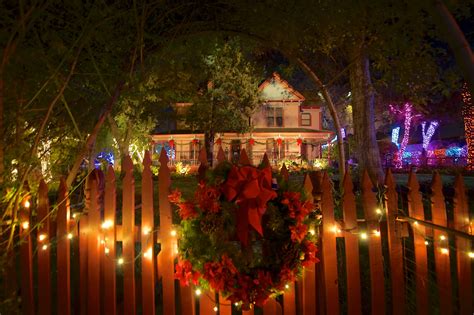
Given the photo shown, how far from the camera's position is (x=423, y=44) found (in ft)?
21.7

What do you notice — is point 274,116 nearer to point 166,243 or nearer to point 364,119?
point 364,119

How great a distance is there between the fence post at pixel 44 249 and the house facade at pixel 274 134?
88.4ft

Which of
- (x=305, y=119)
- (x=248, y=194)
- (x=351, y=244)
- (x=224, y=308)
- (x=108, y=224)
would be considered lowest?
(x=224, y=308)

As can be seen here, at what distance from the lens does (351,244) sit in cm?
316

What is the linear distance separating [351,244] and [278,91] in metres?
29.1

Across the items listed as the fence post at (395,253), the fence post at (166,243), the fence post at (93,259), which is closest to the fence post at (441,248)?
the fence post at (395,253)

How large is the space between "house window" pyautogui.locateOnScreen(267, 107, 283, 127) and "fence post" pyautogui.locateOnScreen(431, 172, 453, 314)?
95.2 ft

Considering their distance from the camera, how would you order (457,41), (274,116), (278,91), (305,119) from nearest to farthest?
(457,41), (278,91), (274,116), (305,119)

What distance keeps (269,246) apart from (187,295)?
1.05 meters

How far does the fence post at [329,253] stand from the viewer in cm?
316

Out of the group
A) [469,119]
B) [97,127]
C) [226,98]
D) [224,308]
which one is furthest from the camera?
[226,98]

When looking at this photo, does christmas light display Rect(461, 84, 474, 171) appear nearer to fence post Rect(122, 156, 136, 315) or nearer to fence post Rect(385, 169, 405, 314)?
fence post Rect(385, 169, 405, 314)

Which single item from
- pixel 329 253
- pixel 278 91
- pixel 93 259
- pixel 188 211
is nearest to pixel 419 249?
pixel 329 253

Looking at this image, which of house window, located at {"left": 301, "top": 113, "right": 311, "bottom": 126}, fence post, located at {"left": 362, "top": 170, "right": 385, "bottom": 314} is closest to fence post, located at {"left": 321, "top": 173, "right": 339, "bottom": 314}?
fence post, located at {"left": 362, "top": 170, "right": 385, "bottom": 314}
